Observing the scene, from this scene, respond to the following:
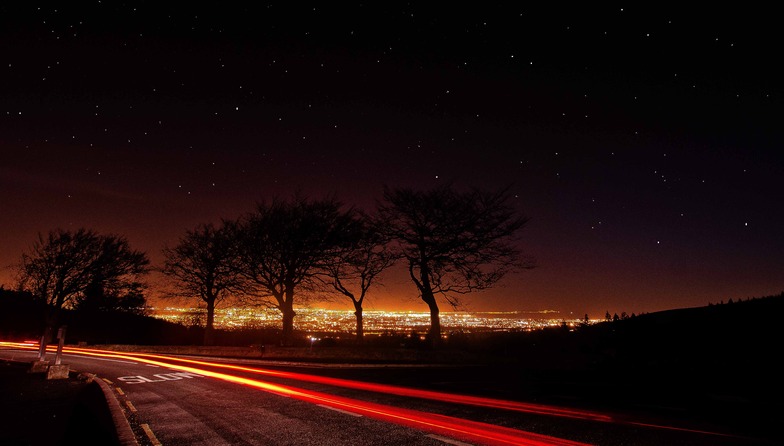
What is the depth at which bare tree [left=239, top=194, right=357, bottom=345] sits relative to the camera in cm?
3109

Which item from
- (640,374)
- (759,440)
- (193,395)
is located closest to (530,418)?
(759,440)

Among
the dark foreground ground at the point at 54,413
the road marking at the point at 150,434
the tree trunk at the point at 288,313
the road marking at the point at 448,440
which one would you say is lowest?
the dark foreground ground at the point at 54,413

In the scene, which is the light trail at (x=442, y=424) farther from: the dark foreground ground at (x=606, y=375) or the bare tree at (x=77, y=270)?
the bare tree at (x=77, y=270)

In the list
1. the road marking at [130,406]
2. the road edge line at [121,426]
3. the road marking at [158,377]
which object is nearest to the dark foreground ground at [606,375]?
the road edge line at [121,426]

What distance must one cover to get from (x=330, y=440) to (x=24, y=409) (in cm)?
939

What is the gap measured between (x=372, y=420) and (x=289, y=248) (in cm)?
2438

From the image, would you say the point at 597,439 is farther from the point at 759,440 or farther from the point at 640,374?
the point at 640,374

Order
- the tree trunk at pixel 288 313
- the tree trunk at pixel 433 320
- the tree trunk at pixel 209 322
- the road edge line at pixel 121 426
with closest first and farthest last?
the road edge line at pixel 121 426 → the tree trunk at pixel 433 320 → the tree trunk at pixel 288 313 → the tree trunk at pixel 209 322

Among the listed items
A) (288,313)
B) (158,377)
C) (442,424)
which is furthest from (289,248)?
(442,424)

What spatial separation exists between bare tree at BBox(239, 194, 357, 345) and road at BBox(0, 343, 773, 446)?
18.7m

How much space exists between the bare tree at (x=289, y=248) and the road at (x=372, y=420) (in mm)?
18692

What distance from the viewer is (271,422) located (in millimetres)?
7988

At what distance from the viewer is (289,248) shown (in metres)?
31.0

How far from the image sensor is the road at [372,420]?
6293 millimetres
